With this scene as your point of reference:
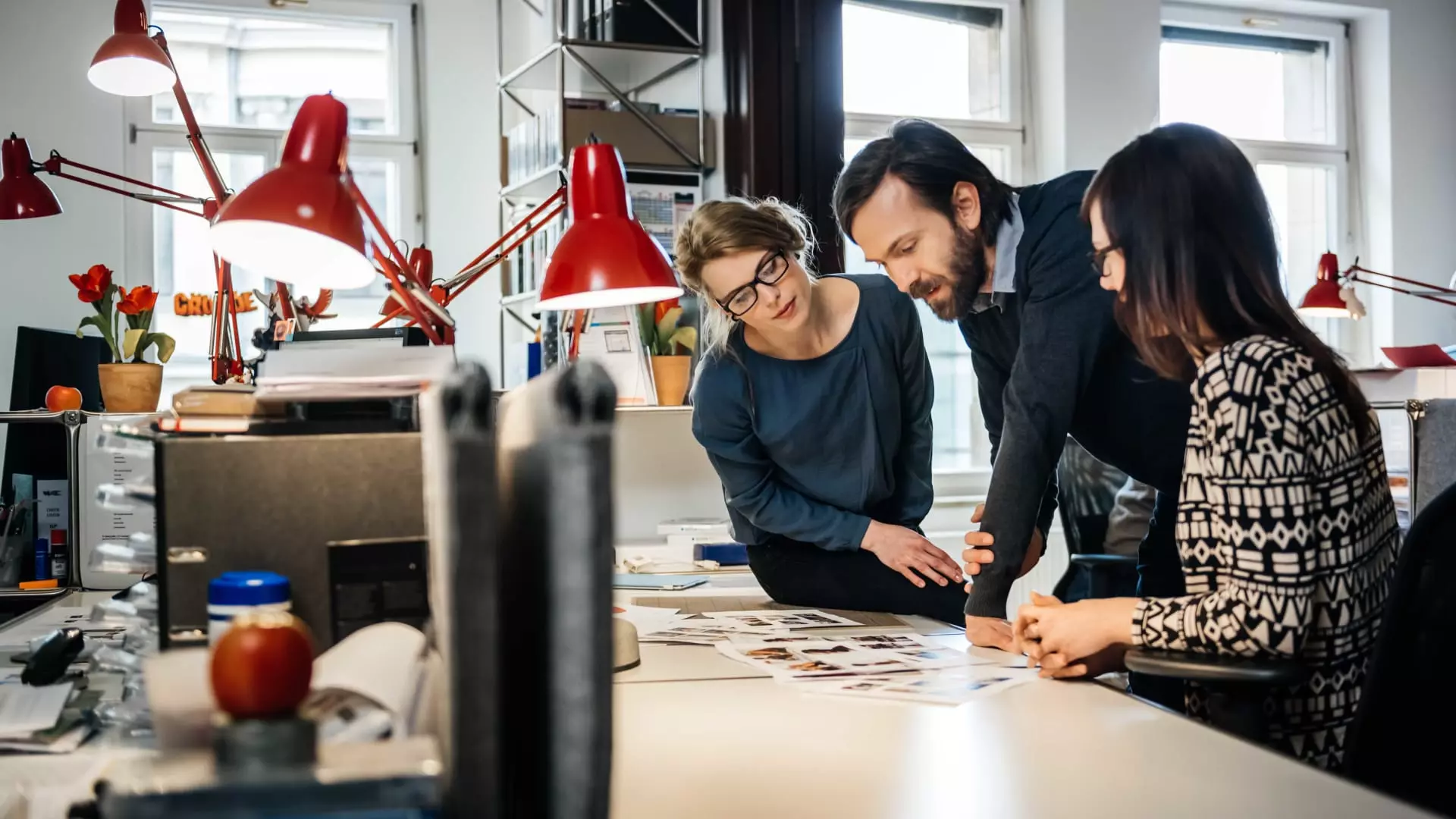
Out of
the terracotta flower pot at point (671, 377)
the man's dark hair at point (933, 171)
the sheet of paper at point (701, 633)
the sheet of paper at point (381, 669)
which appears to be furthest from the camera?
the terracotta flower pot at point (671, 377)

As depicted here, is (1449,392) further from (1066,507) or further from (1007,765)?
(1007,765)

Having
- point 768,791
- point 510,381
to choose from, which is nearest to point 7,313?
point 510,381

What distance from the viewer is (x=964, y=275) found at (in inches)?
73.7

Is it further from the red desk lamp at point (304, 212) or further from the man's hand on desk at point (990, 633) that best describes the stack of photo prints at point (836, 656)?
the red desk lamp at point (304, 212)

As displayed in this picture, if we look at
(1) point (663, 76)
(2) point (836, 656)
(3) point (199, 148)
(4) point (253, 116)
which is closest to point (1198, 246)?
(2) point (836, 656)

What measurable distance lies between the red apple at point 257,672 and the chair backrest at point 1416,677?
0.94 metres

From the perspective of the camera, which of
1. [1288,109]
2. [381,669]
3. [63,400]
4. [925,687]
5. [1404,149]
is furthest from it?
[1288,109]

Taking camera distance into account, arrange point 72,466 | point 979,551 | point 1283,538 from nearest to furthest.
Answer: point 1283,538, point 979,551, point 72,466

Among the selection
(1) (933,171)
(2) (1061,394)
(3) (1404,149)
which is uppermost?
(3) (1404,149)

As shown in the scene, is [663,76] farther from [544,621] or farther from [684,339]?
[544,621]

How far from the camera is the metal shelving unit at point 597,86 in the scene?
315 cm

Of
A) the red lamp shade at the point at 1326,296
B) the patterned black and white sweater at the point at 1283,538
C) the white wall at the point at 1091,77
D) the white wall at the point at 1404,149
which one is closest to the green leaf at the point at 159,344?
the patterned black and white sweater at the point at 1283,538

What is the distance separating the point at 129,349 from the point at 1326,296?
3747 mm

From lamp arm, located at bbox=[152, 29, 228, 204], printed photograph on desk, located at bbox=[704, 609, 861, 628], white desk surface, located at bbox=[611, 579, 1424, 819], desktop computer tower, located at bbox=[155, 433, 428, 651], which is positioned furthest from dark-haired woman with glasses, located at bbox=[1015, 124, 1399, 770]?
lamp arm, located at bbox=[152, 29, 228, 204]
